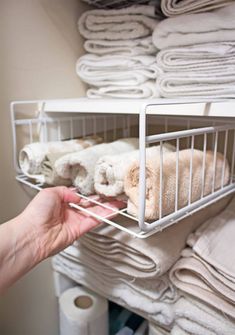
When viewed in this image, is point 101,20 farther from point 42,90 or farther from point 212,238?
point 212,238

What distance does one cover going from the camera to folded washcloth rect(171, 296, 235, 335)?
504mm

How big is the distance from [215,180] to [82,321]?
1.61ft

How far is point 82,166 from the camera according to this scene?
58 cm

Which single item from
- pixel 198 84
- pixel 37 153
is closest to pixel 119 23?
pixel 198 84

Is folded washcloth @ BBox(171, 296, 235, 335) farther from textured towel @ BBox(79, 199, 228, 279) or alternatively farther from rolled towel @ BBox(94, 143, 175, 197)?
rolled towel @ BBox(94, 143, 175, 197)

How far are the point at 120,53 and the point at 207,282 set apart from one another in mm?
554

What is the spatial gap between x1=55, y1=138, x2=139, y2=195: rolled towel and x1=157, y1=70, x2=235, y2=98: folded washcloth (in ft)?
0.59

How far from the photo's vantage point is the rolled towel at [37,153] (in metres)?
0.65

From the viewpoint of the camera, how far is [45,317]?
84 centimetres

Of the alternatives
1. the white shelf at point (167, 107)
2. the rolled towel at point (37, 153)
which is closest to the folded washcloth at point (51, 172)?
the rolled towel at point (37, 153)

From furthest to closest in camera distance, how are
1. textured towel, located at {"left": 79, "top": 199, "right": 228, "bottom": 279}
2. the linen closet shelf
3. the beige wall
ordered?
1. the beige wall
2. textured towel, located at {"left": 79, "top": 199, "right": 228, "bottom": 279}
3. the linen closet shelf

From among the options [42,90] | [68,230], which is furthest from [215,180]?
[42,90]

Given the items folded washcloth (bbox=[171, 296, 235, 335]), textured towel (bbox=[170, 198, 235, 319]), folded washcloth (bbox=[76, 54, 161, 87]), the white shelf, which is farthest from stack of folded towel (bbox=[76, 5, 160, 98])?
folded washcloth (bbox=[171, 296, 235, 335])

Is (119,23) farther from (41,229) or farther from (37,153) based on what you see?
(41,229)
